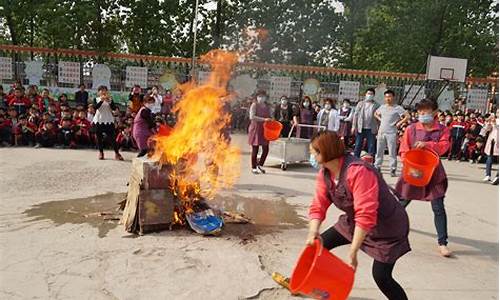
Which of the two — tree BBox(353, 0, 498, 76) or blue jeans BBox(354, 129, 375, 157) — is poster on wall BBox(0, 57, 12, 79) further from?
tree BBox(353, 0, 498, 76)

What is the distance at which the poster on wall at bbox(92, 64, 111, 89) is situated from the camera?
15.7 m

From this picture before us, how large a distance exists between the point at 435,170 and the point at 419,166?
192mm

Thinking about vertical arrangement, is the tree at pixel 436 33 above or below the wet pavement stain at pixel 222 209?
above

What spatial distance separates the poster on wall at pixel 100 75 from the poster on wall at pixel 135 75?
2.07 ft

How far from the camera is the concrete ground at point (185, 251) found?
149 inches

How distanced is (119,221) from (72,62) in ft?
38.6

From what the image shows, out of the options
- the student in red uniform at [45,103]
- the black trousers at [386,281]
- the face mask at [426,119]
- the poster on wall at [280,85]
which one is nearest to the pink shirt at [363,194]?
the black trousers at [386,281]

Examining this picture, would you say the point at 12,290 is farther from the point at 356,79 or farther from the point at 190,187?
the point at 356,79

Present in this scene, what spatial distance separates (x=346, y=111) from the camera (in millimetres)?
13453

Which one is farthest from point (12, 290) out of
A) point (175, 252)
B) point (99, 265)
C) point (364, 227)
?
point (364, 227)

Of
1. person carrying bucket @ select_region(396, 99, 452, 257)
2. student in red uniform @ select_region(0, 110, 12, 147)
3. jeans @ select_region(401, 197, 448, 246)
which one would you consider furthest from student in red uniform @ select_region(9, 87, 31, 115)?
jeans @ select_region(401, 197, 448, 246)

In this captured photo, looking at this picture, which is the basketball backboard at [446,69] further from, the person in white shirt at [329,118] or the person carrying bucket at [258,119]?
the person carrying bucket at [258,119]

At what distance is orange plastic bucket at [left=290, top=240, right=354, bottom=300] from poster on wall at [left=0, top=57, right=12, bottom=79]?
1553 cm

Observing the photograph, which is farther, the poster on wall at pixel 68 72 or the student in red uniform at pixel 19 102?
the poster on wall at pixel 68 72
